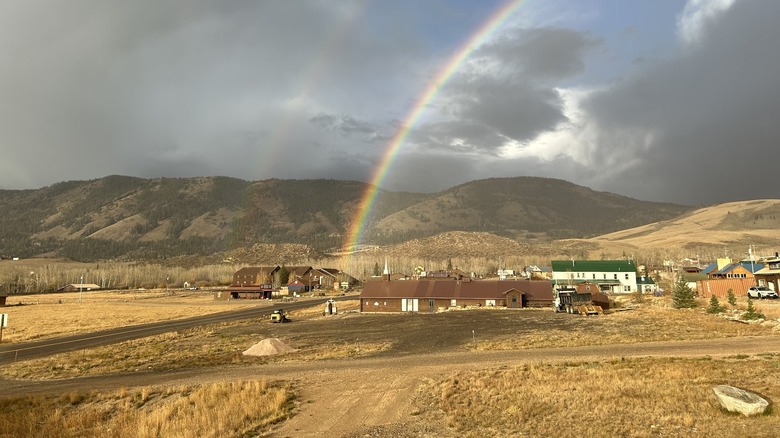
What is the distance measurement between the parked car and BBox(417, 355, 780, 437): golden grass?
49122mm

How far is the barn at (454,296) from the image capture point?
257ft

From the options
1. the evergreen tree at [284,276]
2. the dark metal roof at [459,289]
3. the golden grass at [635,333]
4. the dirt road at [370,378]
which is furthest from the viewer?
the evergreen tree at [284,276]

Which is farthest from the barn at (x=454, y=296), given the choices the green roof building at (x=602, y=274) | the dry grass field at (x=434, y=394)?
the green roof building at (x=602, y=274)

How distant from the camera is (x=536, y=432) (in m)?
16.5

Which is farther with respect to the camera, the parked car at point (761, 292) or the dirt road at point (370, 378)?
the parked car at point (761, 292)

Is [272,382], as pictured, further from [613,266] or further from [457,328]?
[613,266]

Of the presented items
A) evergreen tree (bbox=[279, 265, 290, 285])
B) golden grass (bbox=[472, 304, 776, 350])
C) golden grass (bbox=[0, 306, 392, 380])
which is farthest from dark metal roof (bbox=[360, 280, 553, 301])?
evergreen tree (bbox=[279, 265, 290, 285])

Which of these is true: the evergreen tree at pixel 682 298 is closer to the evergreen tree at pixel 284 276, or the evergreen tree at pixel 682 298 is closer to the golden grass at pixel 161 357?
the golden grass at pixel 161 357

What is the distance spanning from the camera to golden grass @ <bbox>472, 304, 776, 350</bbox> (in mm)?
36094

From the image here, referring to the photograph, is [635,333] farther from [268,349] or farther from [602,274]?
[602,274]

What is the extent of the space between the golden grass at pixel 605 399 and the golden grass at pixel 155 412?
7.72 meters

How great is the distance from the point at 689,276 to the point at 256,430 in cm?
13177

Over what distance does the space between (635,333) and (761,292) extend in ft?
129

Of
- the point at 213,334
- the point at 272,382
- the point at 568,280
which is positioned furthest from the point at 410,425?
the point at 568,280
